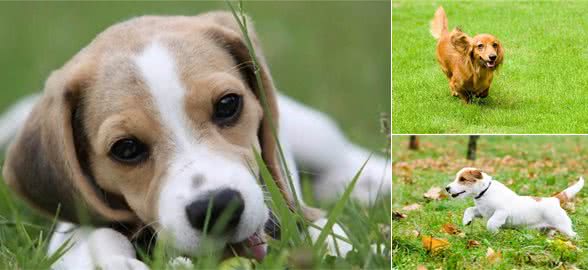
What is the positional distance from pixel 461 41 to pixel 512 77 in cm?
31

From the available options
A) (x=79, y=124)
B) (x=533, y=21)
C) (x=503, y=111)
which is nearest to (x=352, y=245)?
(x=503, y=111)

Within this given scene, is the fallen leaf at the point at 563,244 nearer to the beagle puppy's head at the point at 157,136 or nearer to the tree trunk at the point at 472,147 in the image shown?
the tree trunk at the point at 472,147

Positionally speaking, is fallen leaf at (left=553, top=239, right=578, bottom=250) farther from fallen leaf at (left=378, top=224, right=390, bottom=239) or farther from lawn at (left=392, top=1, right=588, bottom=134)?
fallen leaf at (left=378, top=224, right=390, bottom=239)

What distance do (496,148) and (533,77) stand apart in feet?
1.46

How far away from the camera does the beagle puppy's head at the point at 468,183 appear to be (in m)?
4.62

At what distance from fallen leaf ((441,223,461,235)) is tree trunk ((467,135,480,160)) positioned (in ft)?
1.19

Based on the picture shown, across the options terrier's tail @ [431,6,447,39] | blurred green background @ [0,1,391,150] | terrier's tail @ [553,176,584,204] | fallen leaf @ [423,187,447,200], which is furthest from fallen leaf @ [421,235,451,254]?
blurred green background @ [0,1,391,150]

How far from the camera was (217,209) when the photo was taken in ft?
14.6

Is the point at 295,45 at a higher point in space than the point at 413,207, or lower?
lower

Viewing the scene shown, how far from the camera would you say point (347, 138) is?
8383 mm

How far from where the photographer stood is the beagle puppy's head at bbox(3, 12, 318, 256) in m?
4.60

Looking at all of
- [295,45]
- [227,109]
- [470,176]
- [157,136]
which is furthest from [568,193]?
[295,45]

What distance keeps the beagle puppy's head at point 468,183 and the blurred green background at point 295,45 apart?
3.60 m

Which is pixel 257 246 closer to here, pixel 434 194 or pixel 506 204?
pixel 434 194
